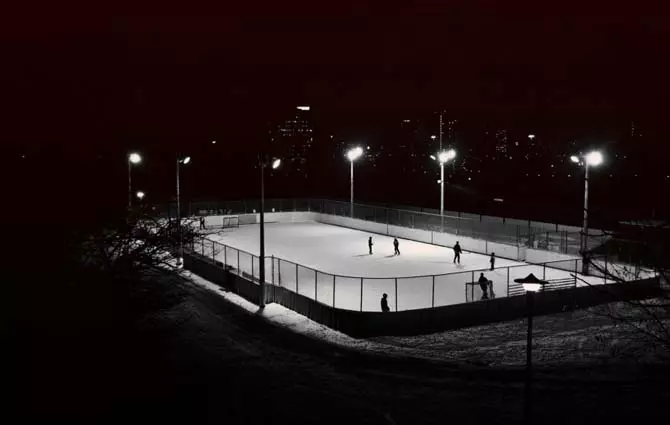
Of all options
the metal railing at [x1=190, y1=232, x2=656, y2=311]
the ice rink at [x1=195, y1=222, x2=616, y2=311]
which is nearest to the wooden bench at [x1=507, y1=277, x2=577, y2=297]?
the metal railing at [x1=190, y1=232, x2=656, y2=311]

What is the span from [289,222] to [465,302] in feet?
123

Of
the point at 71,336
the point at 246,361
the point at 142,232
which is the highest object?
the point at 142,232

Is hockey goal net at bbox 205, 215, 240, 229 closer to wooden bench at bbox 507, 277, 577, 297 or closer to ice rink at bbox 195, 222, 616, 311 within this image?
ice rink at bbox 195, 222, 616, 311

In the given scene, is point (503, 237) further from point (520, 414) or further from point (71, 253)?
point (71, 253)

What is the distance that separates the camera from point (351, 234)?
182 feet

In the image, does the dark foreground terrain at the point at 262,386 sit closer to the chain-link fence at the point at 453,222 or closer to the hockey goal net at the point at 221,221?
the chain-link fence at the point at 453,222

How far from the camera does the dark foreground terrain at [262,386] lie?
15406mm

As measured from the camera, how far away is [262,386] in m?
18.5

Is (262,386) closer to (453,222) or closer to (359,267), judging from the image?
(359,267)

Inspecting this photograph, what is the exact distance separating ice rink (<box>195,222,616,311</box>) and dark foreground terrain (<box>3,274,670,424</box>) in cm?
622

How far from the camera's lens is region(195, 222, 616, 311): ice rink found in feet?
99.3

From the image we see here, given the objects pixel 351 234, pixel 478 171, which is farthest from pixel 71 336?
pixel 478 171

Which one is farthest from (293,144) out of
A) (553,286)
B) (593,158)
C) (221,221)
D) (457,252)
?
(553,286)

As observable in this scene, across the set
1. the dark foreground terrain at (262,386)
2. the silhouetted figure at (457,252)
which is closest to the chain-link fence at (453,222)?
the silhouetted figure at (457,252)
